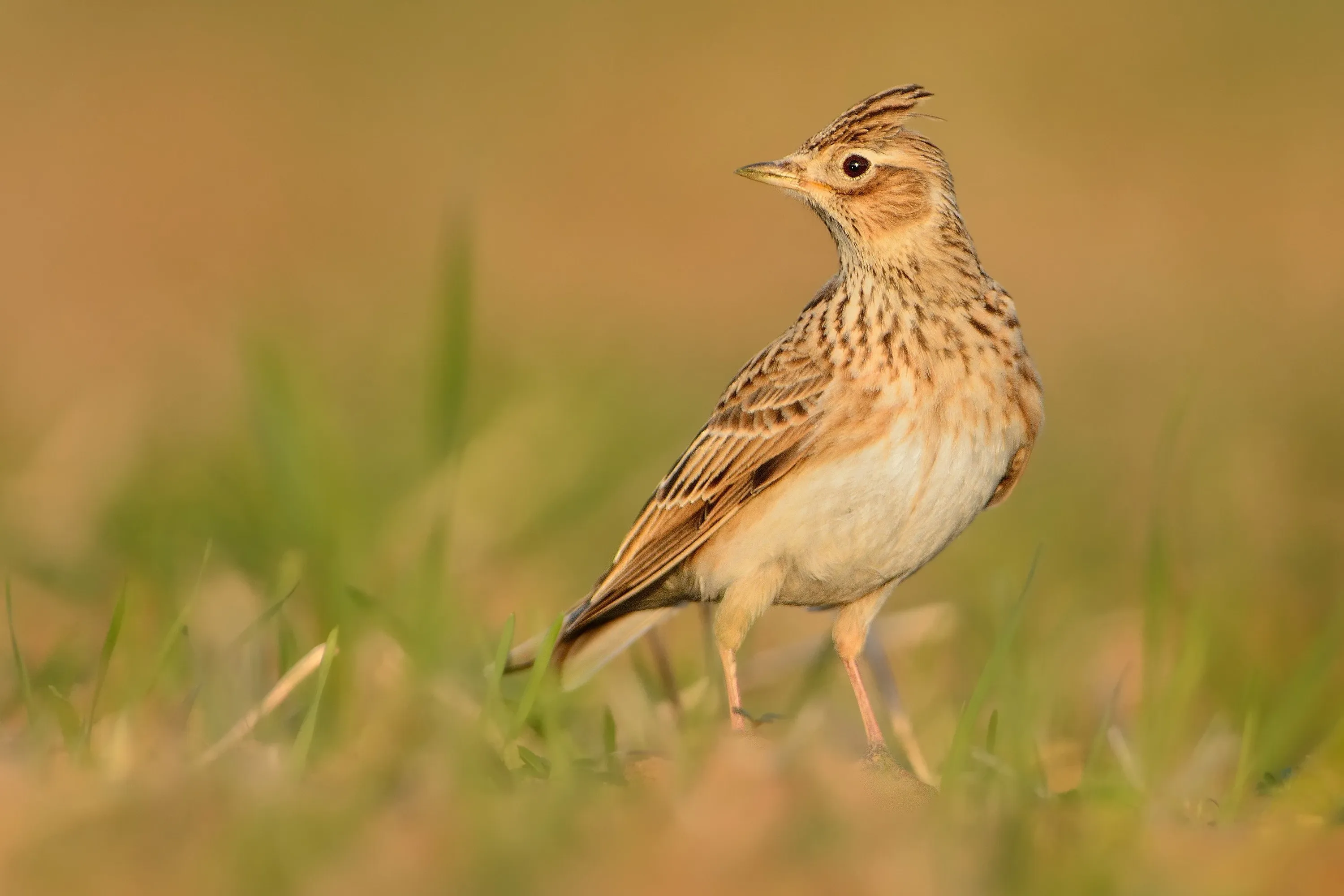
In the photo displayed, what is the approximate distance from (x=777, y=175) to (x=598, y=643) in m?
1.53

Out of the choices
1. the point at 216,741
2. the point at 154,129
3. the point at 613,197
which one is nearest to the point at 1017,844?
the point at 216,741

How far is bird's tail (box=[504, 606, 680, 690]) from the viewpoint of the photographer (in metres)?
5.61

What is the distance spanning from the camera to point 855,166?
5820mm

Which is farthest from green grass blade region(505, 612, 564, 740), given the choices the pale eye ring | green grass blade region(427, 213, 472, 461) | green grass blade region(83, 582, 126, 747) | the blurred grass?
the pale eye ring

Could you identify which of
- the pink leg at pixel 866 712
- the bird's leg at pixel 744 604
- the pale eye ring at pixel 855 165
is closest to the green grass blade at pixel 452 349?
the bird's leg at pixel 744 604

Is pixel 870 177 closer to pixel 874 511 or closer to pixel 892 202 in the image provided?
pixel 892 202

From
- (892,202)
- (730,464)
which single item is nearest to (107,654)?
(730,464)

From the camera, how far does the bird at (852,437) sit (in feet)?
17.2

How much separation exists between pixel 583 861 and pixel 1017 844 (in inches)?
30.4

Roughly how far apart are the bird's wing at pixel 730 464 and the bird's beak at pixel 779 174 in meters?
0.48

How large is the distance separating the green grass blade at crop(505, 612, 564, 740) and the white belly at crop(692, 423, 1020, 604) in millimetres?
1025

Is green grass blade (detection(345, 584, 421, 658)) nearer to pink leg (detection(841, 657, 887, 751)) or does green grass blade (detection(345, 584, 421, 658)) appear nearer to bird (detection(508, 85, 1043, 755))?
bird (detection(508, 85, 1043, 755))

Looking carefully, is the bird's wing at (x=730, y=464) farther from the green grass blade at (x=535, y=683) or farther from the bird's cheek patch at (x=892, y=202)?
the green grass blade at (x=535, y=683)

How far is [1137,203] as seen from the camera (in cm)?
1684
